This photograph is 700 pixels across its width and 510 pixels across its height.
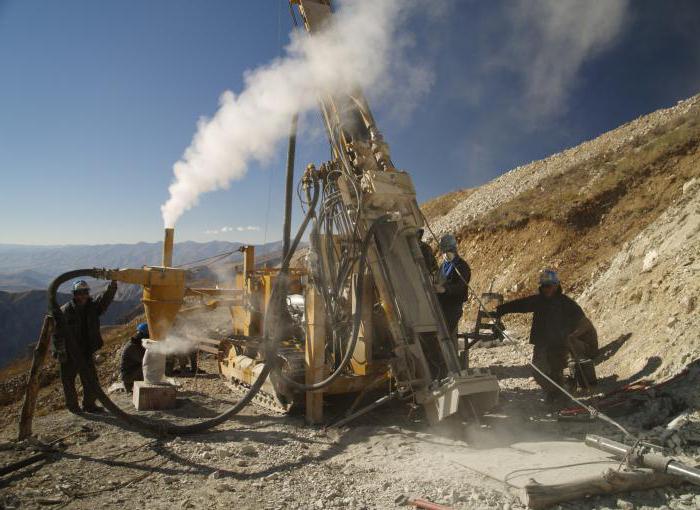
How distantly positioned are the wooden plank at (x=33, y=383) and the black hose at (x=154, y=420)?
0.42 feet

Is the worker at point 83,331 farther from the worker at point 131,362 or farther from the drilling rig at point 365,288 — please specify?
the drilling rig at point 365,288

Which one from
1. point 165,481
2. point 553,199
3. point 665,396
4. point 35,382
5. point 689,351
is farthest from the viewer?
point 553,199

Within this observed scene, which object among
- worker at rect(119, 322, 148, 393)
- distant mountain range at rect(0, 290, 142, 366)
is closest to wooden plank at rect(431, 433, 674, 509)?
worker at rect(119, 322, 148, 393)

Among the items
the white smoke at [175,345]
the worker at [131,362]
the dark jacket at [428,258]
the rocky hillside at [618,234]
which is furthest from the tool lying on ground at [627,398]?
the worker at [131,362]

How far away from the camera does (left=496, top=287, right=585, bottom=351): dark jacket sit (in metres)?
6.06

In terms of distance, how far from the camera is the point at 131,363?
27.6 ft

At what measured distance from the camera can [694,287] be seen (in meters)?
6.07

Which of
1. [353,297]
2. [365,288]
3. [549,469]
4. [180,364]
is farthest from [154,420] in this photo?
[549,469]

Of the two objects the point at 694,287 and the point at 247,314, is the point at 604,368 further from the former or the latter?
the point at 247,314

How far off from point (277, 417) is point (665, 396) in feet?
14.8

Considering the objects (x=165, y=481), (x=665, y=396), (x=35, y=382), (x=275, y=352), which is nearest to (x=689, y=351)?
(x=665, y=396)

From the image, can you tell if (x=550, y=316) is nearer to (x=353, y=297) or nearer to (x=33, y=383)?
(x=353, y=297)

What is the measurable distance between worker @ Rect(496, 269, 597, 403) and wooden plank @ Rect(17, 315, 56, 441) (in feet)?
18.9

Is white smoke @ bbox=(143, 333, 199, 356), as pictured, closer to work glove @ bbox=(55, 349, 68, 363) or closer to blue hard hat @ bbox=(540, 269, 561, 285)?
work glove @ bbox=(55, 349, 68, 363)
